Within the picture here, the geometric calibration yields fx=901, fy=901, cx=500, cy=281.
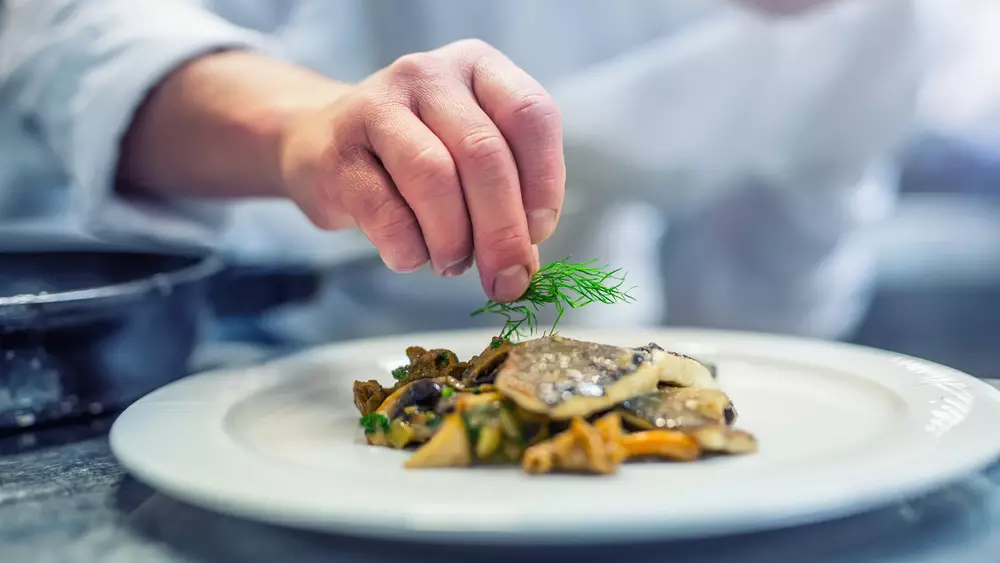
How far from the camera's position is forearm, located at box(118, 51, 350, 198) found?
1.51 metres

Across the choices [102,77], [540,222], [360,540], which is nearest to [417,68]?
[540,222]

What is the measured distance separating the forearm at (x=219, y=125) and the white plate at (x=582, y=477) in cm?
45

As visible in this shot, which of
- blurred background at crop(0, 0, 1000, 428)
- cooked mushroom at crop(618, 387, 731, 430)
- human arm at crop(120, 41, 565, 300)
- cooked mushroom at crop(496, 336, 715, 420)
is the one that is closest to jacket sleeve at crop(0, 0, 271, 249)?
blurred background at crop(0, 0, 1000, 428)

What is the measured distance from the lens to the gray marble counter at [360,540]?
2.21 feet

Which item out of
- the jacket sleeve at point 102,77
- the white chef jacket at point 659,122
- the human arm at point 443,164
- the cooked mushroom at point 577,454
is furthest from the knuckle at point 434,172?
the white chef jacket at point 659,122

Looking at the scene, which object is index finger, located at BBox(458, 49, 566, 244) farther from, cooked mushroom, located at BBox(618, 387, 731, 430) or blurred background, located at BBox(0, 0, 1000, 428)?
blurred background, located at BBox(0, 0, 1000, 428)

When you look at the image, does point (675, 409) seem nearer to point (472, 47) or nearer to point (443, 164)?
point (443, 164)

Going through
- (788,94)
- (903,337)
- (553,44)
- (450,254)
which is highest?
(553,44)

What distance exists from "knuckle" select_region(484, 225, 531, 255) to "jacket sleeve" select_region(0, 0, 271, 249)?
0.99 meters

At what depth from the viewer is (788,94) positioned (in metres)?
2.18

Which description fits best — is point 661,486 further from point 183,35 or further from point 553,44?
point 553,44

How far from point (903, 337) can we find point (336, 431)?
2.57m

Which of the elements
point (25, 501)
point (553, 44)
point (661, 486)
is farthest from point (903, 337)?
point (25, 501)

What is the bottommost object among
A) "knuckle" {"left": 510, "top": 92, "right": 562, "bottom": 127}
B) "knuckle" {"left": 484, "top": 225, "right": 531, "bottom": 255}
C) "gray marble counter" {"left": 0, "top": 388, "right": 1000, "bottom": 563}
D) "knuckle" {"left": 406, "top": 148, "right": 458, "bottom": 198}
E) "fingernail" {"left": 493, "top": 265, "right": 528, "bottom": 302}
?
"gray marble counter" {"left": 0, "top": 388, "right": 1000, "bottom": 563}
